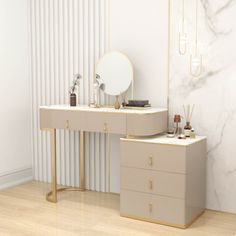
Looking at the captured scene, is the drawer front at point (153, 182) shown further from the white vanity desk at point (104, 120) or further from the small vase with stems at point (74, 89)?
the small vase with stems at point (74, 89)

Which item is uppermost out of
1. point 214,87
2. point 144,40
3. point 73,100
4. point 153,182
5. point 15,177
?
point 144,40

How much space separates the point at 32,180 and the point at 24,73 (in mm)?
1166

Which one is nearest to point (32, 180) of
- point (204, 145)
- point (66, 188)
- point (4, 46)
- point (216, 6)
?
point (66, 188)

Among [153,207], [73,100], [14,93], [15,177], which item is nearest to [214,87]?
[153,207]

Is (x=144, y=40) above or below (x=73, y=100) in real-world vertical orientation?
above

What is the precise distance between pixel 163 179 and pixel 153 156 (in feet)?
0.63

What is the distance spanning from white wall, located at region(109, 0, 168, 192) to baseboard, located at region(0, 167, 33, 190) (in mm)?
1559

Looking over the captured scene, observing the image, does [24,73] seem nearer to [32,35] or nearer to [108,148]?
[32,35]

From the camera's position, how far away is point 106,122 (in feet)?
11.7

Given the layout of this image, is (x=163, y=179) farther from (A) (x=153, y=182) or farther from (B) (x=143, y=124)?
(B) (x=143, y=124)

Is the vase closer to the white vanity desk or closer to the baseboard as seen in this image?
the white vanity desk

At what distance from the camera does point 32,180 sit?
15.4 ft

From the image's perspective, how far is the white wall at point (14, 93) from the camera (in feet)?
14.2

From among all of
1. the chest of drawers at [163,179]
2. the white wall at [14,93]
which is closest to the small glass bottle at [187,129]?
the chest of drawers at [163,179]
